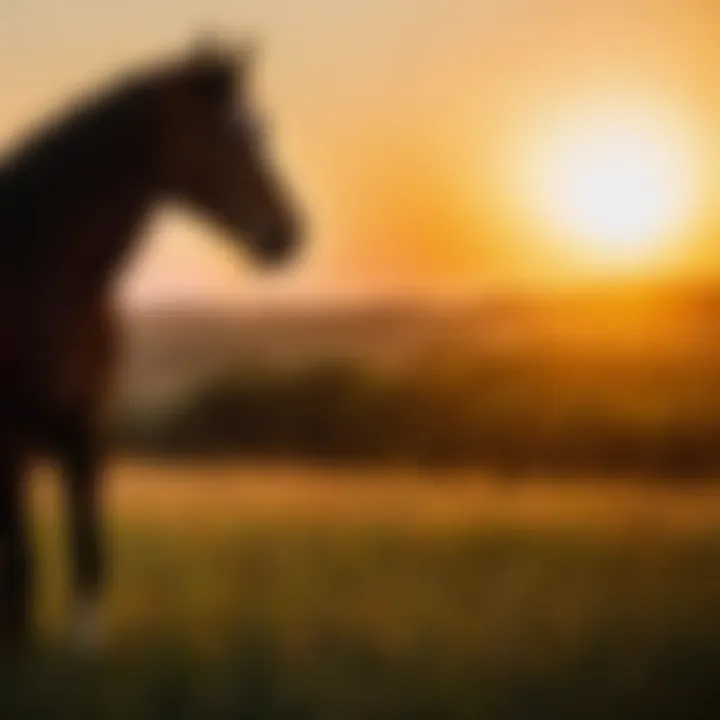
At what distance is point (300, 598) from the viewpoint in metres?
1.28

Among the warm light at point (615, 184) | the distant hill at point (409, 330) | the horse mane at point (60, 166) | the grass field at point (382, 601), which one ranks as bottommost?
the grass field at point (382, 601)

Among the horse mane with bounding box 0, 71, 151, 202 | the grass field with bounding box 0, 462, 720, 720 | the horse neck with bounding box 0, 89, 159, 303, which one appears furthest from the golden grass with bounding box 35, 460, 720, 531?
the horse mane with bounding box 0, 71, 151, 202

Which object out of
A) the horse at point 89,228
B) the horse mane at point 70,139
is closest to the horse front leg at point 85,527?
the horse at point 89,228

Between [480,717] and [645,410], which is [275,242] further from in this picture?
[480,717]

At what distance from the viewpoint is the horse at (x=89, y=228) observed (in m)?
1.27

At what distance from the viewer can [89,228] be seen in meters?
1.29

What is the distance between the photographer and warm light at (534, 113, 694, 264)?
1.32 meters

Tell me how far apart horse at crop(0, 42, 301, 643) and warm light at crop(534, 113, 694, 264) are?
300mm

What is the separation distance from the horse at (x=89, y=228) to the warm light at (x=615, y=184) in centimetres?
30

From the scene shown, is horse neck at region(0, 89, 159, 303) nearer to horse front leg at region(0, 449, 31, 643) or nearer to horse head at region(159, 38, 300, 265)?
horse head at region(159, 38, 300, 265)

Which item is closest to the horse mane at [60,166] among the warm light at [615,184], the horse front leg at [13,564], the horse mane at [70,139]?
the horse mane at [70,139]

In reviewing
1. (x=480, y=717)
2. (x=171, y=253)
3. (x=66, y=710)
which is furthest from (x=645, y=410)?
(x=66, y=710)

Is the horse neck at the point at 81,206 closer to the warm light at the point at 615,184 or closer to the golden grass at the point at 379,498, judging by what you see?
the golden grass at the point at 379,498

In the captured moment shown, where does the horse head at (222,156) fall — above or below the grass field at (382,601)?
above
